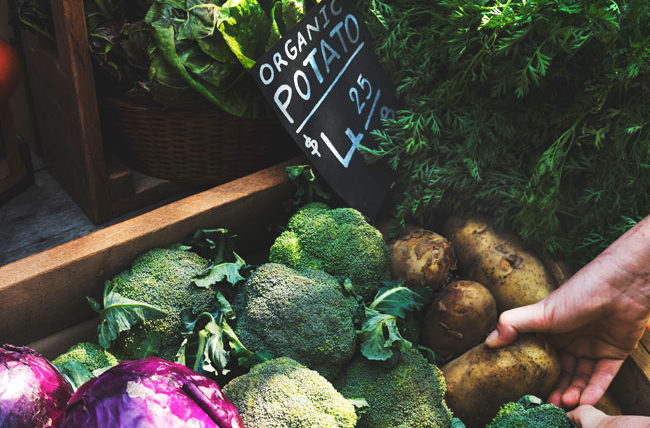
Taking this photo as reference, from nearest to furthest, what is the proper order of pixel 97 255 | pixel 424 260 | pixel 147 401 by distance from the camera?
pixel 147 401 < pixel 97 255 < pixel 424 260

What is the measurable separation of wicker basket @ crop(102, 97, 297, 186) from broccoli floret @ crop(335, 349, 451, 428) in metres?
0.80

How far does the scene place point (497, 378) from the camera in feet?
4.55

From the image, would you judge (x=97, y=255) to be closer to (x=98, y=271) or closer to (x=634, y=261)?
(x=98, y=271)

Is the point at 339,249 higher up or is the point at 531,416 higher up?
the point at 339,249

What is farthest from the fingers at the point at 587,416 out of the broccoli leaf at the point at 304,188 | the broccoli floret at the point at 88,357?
the broccoli floret at the point at 88,357

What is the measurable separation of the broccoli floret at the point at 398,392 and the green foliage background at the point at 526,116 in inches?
19.5

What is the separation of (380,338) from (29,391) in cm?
73

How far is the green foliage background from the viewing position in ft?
4.60

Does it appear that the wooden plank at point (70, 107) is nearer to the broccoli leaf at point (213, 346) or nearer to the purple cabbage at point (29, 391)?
the broccoli leaf at point (213, 346)

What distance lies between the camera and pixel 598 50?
1468 millimetres

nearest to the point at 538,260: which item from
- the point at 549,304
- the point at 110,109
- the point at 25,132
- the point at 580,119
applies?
the point at 549,304

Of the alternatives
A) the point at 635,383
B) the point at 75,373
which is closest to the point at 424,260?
the point at 635,383

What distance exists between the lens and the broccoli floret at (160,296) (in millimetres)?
1308

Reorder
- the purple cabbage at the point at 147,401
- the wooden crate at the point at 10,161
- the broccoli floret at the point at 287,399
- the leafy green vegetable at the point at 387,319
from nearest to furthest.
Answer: the purple cabbage at the point at 147,401, the broccoli floret at the point at 287,399, the leafy green vegetable at the point at 387,319, the wooden crate at the point at 10,161
